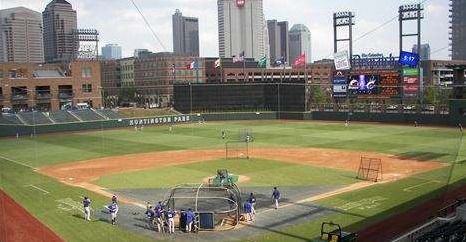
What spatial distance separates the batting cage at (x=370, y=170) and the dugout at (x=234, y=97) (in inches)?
1599

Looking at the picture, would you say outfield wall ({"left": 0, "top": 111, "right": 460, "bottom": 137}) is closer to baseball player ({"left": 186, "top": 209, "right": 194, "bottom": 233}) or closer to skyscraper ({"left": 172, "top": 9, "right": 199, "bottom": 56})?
skyscraper ({"left": 172, "top": 9, "right": 199, "bottom": 56})

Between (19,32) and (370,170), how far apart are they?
80.5ft

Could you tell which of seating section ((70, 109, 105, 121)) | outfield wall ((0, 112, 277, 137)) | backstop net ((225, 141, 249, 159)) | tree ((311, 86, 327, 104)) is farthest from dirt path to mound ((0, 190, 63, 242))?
tree ((311, 86, 327, 104))

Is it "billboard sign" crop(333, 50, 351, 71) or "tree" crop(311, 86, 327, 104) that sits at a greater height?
"billboard sign" crop(333, 50, 351, 71)

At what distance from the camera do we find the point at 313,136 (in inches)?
2176

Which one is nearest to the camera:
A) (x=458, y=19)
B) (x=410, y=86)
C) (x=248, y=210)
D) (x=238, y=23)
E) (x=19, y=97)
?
(x=248, y=210)

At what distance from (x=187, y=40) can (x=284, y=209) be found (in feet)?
74.0

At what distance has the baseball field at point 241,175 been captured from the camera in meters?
21.4

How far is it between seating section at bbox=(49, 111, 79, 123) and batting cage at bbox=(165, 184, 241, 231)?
39.0 meters

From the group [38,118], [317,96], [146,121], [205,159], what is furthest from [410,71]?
[38,118]

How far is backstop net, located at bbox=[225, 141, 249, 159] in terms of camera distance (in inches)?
1641

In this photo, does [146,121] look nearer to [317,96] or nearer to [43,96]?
[43,96]

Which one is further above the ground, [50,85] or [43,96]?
[50,85]

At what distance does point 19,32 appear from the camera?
15.4m
